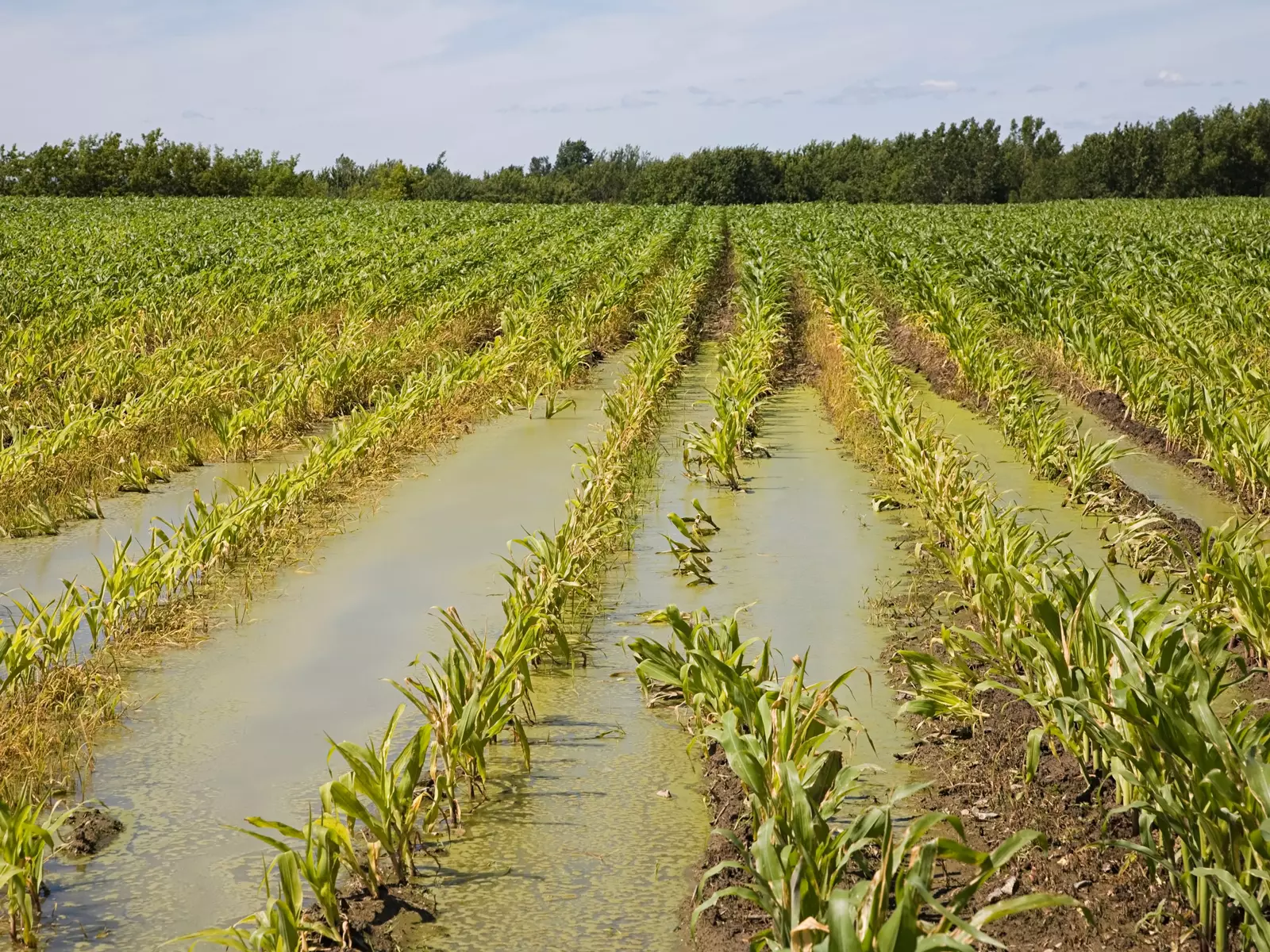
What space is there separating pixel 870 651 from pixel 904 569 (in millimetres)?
1273

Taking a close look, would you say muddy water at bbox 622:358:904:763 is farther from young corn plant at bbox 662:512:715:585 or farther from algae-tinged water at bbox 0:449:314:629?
algae-tinged water at bbox 0:449:314:629

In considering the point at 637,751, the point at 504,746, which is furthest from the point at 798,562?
the point at 504,746

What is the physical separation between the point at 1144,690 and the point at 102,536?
5808 mm

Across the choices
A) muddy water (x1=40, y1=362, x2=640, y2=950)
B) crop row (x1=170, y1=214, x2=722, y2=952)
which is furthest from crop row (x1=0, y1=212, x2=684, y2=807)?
crop row (x1=170, y1=214, x2=722, y2=952)

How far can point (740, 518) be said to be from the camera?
7578 millimetres

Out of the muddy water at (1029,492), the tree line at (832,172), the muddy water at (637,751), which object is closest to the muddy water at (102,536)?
the muddy water at (637,751)

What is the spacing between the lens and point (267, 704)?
4723 mm

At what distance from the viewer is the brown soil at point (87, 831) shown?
3.58 metres

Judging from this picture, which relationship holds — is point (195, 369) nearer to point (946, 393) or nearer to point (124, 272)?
point (946, 393)

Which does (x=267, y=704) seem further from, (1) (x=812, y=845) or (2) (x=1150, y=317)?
(2) (x=1150, y=317)

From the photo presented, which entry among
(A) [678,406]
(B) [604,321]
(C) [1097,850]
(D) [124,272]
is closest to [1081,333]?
(A) [678,406]

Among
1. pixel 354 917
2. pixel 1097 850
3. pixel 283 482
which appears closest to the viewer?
pixel 354 917

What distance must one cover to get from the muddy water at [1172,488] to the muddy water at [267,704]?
3.86 m

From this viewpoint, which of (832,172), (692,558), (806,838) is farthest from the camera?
(832,172)
